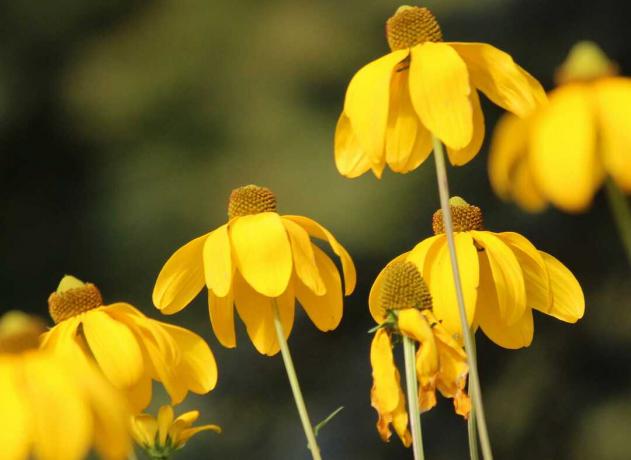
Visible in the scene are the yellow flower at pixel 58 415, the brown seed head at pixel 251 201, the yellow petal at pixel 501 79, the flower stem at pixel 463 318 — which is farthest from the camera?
the brown seed head at pixel 251 201

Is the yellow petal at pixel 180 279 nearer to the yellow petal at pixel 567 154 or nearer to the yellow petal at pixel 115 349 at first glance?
the yellow petal at pixel 115 349

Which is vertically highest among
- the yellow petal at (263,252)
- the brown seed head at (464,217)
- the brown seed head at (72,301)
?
the yellow petal at (263,252)

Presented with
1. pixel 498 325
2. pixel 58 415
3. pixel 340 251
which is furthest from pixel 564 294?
pixel 58 415

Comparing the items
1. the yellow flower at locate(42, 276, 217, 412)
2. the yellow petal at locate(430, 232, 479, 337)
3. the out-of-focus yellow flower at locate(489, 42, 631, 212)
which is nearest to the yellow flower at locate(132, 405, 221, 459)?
the yellow flower at locate(42, 276, 217, 412)

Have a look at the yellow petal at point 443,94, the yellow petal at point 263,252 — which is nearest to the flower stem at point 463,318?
the yellow petal at point 443,94

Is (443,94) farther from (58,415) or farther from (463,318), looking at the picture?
(58,415)

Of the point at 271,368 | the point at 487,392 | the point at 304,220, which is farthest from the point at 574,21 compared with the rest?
the point at 304,220

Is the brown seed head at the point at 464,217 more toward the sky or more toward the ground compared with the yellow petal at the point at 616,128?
more toward the ground
